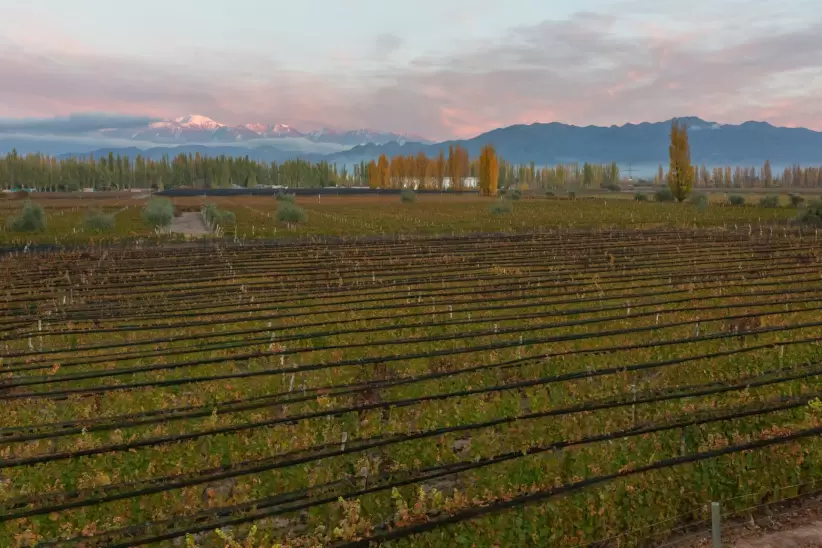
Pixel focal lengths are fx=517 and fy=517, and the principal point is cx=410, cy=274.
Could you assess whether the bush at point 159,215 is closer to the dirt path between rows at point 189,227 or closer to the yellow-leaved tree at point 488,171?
the dirt path between rows at point 189,227

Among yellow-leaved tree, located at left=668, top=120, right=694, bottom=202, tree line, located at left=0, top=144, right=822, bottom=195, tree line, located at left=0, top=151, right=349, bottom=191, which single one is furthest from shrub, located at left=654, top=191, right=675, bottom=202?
tree line, located at left=0, top=151, right=349, bottom=191

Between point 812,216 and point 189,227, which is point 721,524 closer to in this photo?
point 812,216

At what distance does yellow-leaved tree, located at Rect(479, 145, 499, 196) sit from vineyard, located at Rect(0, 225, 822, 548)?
98.3 m

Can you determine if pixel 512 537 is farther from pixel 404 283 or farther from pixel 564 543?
pixel 404 283

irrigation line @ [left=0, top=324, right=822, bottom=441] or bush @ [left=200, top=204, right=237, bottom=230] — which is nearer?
irrigation line @ [left=0, top=324, right=822, bottom=441]

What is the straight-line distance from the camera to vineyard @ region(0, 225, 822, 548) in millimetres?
6301

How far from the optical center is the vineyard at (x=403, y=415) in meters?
6.30

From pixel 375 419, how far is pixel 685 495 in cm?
460

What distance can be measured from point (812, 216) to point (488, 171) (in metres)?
76.3

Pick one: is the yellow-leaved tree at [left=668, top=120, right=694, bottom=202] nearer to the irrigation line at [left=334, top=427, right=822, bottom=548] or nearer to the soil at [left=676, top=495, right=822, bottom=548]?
the irrigation line at [left=334, top=427, right=822, bottom=548]

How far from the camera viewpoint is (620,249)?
2830 centimetres

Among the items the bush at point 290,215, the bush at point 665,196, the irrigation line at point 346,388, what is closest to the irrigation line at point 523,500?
the irrigation line at point 346,388

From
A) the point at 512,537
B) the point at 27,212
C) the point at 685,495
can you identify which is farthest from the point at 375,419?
the point at 27,212

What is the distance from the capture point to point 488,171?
11494 centimetres
